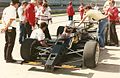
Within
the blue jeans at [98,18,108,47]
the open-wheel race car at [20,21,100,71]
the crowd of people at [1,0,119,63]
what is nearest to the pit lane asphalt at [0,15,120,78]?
the open-wheel race car at [20,21,100,71]

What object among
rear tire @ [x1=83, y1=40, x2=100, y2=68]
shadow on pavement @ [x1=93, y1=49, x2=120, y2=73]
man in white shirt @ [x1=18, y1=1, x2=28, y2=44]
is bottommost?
shadow on pavement @ [x1=93, y1=49, x2=120, y2=73]

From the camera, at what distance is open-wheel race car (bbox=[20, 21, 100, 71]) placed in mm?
6828

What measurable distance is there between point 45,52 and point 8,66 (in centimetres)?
103

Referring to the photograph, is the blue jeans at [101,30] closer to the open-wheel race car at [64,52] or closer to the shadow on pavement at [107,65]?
the shadow on pavement at [107,65]

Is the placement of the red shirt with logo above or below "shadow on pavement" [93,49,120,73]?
above

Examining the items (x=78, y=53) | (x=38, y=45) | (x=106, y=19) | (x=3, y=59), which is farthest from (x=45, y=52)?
(x=106, y=19)

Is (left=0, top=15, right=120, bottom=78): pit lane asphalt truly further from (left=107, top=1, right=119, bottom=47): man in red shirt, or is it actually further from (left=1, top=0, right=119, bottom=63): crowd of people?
(left=107, top=1, right=119, bottom=47): man in red shirt

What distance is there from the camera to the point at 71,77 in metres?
6.48

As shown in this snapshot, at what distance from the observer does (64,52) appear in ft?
24.1

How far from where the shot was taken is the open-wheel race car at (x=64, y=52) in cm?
683

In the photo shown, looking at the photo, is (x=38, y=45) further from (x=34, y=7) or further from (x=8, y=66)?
(x=34, y=7)

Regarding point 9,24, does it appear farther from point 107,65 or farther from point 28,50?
point 107,65

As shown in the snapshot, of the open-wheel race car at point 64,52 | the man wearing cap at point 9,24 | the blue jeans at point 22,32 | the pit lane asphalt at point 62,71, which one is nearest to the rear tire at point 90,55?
the open-wheel race car at point 64,52

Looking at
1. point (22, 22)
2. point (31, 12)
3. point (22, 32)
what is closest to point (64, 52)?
point (31, 12)
